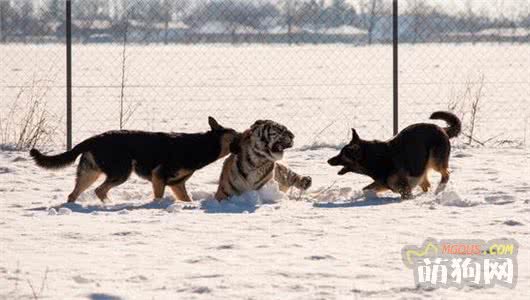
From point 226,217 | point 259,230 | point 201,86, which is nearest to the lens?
point 259,230

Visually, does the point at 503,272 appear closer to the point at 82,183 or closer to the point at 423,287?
the point at 423,287

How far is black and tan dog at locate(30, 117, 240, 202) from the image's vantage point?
872 cm

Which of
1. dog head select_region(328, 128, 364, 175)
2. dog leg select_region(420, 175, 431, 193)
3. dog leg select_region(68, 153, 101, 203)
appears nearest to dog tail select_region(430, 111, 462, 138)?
dog leg select_region(420, 175, 431, 193)

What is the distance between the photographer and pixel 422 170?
8.98m

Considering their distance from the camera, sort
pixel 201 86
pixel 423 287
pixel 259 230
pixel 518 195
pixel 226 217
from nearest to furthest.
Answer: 1. pixel 423 287
2. pixel 259 230
3. pixel 226 217
4. pixel 518 195
5. pixel 201 86

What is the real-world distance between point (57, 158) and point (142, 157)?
0.72 meters

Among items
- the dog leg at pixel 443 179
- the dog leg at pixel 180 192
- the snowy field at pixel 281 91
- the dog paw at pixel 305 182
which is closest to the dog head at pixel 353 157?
the dog paw at pixel 305 182

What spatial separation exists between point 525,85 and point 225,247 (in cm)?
1903

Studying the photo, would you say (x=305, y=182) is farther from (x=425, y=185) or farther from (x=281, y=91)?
(x=281, y=91)

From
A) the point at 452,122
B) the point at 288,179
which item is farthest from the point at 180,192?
the point at 452,122

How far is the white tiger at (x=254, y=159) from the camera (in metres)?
8.85

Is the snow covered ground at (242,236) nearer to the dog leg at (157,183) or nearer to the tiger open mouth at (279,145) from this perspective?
the dog leg at (157,183)

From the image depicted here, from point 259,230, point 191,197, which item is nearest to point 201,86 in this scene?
point 191,197

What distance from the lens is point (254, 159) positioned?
8.88 metres
